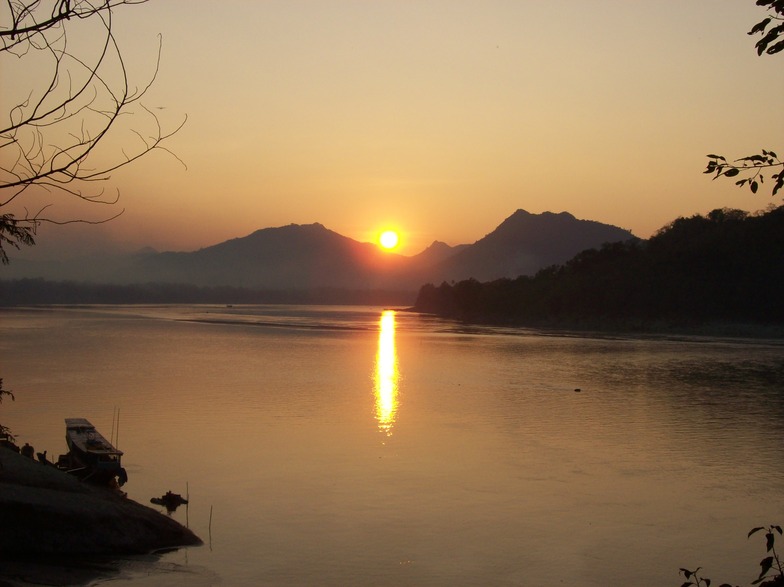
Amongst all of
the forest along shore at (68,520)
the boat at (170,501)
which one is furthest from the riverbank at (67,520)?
the boat at (170,501)

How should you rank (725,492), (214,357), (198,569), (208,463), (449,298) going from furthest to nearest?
1. (449,298)
2. (214,357)
3. (208,463)
4. (725,492)
5. (198,569)

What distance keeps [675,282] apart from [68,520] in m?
88.5

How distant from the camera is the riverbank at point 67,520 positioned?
1127cm

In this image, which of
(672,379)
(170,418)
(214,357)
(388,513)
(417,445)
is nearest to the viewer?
(388,513)

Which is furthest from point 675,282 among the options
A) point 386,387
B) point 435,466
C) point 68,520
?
point 68,520

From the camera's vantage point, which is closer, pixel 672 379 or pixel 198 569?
pixel 198 569

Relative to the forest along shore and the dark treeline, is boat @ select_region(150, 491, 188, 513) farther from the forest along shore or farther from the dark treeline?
the dark treeline

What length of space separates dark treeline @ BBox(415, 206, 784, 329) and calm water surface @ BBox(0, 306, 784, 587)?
48378mm

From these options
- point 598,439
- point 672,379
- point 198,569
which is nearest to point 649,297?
point 672,379

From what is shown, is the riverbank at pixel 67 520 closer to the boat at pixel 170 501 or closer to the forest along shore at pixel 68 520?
the forest along shore at pixel 68 520

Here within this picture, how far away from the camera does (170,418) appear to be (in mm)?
23953

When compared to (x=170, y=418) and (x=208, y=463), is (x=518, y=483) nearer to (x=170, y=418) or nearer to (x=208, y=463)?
(x=208, y=463)

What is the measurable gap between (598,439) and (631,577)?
1061cm

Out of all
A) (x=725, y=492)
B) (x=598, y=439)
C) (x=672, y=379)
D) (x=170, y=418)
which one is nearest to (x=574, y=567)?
(x=725, y=492)
